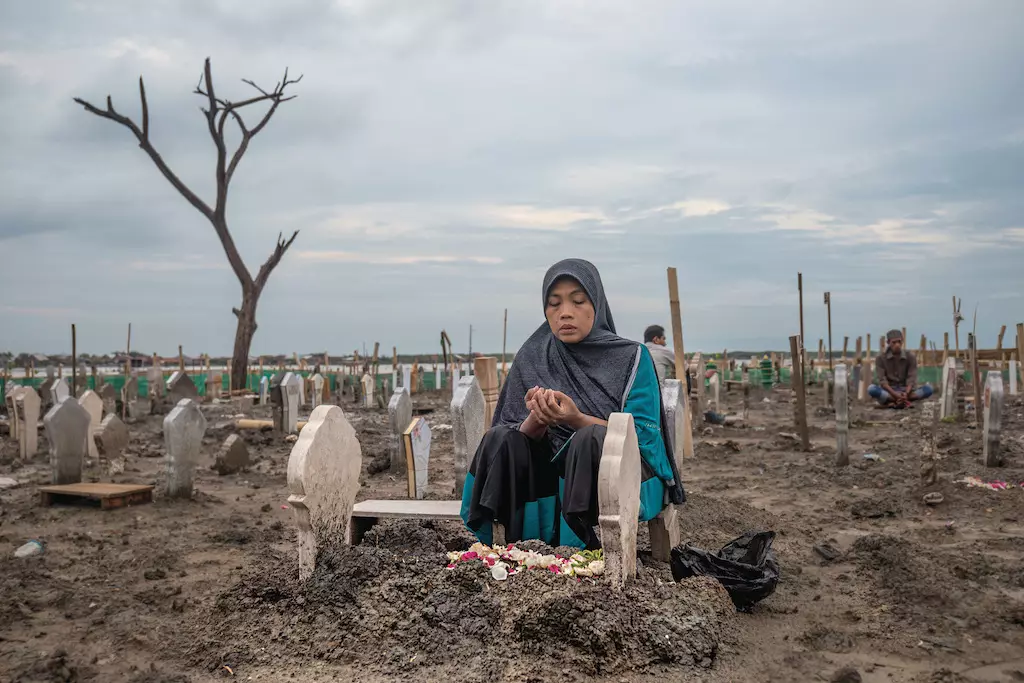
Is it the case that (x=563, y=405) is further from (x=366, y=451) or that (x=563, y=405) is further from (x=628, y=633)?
(x=366, y=451)

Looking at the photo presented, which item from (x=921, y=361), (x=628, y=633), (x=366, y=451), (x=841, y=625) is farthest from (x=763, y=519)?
(x=921, y=361)

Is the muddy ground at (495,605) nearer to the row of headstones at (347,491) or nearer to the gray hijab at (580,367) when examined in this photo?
the row of headstones at (347,491)

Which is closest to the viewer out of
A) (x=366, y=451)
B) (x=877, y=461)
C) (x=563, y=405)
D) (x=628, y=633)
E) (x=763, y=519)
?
(x=628, y=633)

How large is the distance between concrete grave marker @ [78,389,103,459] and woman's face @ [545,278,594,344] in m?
8.72

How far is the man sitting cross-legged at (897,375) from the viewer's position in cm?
1689

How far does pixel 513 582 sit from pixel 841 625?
185 centimetres

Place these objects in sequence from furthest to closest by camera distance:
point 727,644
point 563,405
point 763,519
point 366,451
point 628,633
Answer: point 366,451, point 763,519, point 563,405, point 727,644, point 628,633

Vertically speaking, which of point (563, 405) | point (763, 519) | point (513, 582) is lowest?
point (763, 519)

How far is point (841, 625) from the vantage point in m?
4.16

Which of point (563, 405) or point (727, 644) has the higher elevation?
point (563, 405)

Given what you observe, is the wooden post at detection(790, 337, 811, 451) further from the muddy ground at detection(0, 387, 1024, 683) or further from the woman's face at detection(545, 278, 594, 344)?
A: the woman's face at detection(545, 278, 594, 344)

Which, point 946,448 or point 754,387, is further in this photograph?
point 754,387

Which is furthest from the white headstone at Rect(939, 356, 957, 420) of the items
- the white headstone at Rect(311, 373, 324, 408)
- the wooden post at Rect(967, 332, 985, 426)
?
the white headstone at Rect(311, 373, 324, 408)

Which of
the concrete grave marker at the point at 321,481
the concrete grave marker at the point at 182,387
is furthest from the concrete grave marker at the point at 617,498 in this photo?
the concrete grave marker at the point at 182,387
